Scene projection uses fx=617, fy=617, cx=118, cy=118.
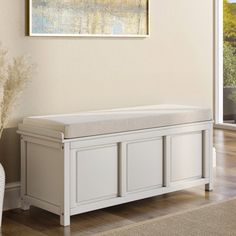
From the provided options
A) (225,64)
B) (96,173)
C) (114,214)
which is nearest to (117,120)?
(96,173)

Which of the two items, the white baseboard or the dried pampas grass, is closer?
the dried pampas grass

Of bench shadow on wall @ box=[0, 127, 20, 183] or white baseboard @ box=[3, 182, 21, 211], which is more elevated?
bench shadow on wall @ box=[0, 127, 20, 183]

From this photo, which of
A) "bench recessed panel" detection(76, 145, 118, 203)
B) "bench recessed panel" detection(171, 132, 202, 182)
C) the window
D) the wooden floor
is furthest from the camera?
the window

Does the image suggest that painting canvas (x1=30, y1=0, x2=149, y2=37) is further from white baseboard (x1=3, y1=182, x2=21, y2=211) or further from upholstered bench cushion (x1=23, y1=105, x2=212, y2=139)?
white baseboard (x1=3, y1=182, x2=21, y2=211)

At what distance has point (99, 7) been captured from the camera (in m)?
4.28

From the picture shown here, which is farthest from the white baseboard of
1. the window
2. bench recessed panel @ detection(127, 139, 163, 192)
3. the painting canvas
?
the window

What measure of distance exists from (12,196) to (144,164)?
2.87 feet

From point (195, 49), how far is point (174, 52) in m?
0.26

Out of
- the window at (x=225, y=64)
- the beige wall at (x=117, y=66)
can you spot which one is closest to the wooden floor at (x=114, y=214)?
the beige wall at (x=117, y=66)

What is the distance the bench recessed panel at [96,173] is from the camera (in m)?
3.66

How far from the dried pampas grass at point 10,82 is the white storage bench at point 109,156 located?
0.69 feet

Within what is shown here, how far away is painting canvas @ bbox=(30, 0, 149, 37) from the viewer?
397 centimetres

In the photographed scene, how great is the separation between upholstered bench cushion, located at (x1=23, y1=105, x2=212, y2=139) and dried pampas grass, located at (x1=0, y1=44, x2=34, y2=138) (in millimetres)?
210

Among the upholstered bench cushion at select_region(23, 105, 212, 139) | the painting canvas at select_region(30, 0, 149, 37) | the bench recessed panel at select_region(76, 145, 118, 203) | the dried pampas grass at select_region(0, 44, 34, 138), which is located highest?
the painting canvas at select_region(30, 0, 149, 37)
